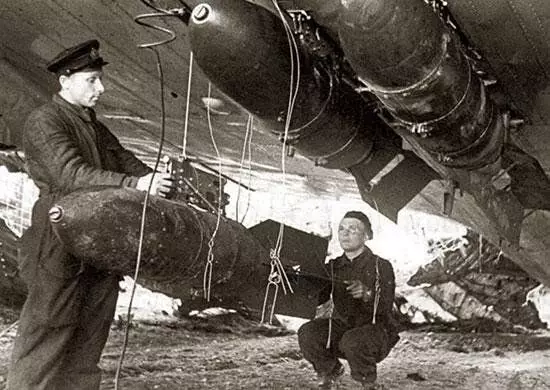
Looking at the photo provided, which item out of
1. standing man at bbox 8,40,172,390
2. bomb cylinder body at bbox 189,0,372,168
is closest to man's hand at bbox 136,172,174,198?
standing man at bbox 8,40,172,390

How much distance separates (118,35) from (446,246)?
21.9 ft

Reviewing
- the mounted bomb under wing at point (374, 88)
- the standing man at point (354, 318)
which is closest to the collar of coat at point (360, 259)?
the standing man at point (354, 318)

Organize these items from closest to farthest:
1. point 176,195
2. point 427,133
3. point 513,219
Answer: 1. point 427,133
2. point 176,195
3. point 513,219

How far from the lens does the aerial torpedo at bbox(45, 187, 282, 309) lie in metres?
3.10

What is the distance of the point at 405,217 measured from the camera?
1323 cm

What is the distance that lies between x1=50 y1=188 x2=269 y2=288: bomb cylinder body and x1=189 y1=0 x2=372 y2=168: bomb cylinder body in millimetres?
719

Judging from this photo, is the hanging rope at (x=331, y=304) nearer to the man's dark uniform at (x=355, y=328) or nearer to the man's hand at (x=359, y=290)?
the man's dark uniform at (x=355, y=328)

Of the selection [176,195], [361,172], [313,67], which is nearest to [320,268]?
[361,172]

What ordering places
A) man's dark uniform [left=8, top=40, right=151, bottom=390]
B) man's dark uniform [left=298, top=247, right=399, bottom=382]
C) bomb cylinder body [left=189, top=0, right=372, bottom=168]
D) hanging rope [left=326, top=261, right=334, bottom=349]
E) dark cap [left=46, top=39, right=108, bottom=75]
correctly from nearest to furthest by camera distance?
bomb cylinder body [left=189, top=0, right=372, bottom=168] → man's dark uniform [left=8, top=40, right=151, bottom=390] → dark cap [left=46, top=39, right=108, bottom=75] → man's dark uniform [left=298, top=247, right=399, bottom=382] → hanging rope [left=326, top=261, right=334, bottom=349]

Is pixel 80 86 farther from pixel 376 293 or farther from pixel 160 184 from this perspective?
pixel 376 293

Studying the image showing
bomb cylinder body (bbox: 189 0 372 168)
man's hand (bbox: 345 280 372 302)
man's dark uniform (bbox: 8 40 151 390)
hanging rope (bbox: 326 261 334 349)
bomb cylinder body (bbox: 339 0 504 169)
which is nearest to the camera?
bomb cylinder body (bbox: 339 0 504 169)

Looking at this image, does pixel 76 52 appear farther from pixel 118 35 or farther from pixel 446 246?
pixel 446 246

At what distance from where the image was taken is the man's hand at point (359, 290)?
191 inches

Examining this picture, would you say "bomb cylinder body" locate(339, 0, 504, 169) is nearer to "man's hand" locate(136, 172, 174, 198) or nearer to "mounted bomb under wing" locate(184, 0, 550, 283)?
"mounted bomb under wing" locate(184, 0, 550, 283)
